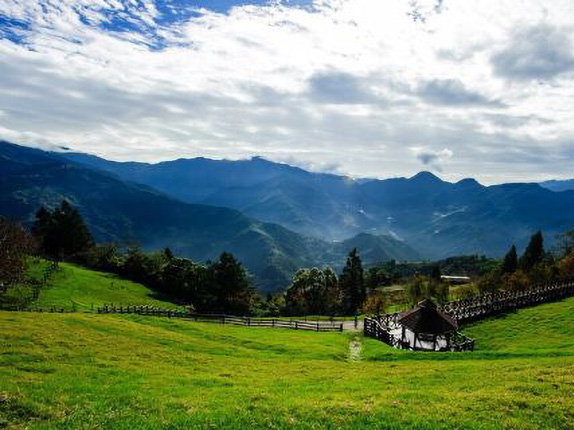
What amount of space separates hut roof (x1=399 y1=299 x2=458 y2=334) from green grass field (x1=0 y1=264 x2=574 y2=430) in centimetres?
1062

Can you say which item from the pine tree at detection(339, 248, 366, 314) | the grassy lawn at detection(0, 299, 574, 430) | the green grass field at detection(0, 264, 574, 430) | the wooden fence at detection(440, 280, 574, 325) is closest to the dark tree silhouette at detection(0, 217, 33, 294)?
the green grass field at detection(0, 264, 574, 430)

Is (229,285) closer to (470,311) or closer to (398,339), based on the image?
(470,311)

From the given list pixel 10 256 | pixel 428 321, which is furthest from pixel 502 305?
pixel 10 256

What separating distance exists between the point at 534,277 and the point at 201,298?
72357mm

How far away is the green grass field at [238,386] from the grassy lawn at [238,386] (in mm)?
68

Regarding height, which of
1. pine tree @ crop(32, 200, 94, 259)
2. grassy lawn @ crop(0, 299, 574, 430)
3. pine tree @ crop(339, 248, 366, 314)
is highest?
pine tree @ crop(32, 200, 94, 259)

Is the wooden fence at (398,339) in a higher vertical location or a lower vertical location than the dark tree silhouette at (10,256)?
lower

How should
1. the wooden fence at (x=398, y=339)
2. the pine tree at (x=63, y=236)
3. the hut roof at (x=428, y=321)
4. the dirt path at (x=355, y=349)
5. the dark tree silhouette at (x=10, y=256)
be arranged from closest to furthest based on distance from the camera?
the dirt path at (x=355, y=349)
the wooden fence at (x=398, y=339)
the hut roof at (x=428, y=321)
the dark tree silhouette at (x=10, y=256)
the pine tree at (x=63, y=236)

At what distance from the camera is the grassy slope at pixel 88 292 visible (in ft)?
239

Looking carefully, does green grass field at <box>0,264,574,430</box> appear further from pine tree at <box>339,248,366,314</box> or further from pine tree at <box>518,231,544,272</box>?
pine tree at <box>518,231,544,272</box>

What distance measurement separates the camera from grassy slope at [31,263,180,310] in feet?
239

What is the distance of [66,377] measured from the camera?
2250 cm

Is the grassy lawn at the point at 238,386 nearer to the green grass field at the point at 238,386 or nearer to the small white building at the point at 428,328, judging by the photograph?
the green grass field at the point at 238,386

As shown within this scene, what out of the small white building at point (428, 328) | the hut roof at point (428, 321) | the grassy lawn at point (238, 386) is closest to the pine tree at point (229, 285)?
the small white building at point (428, 328)
